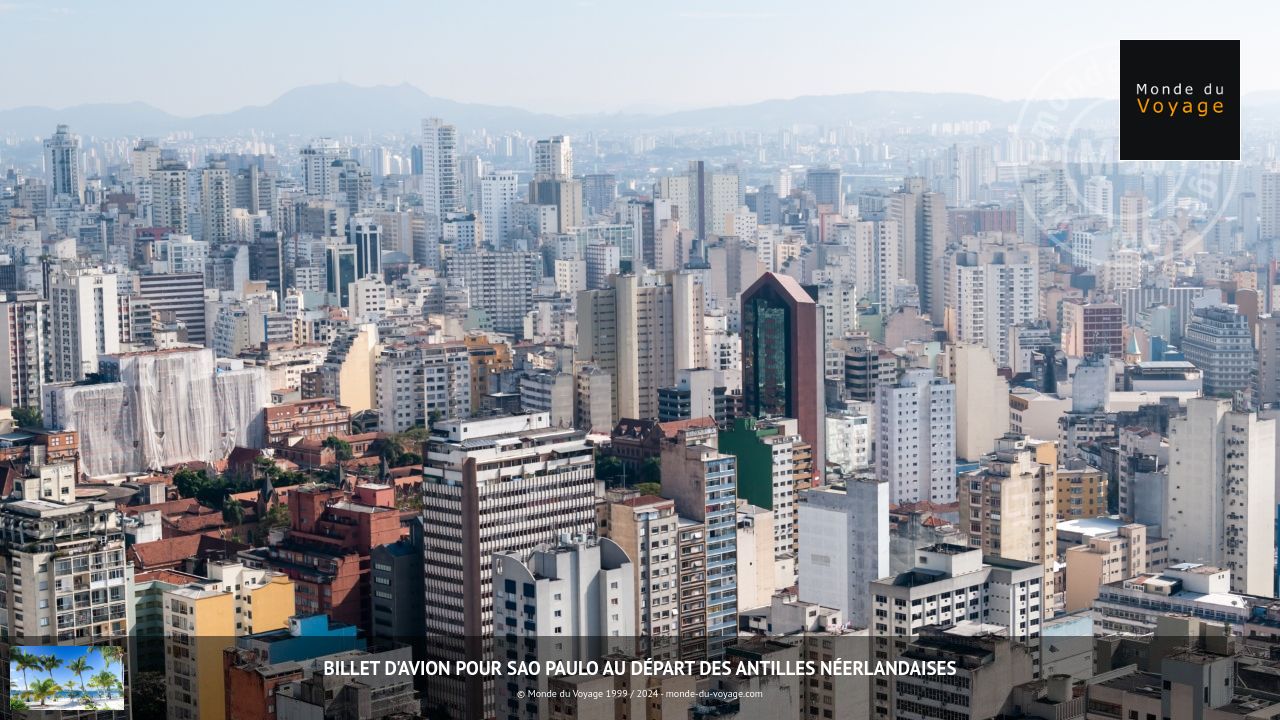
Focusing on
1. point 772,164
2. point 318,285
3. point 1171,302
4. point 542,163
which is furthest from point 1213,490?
point 542,163

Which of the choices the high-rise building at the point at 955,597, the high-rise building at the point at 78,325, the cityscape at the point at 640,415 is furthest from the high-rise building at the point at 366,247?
the high-rise building at the point at 955,597

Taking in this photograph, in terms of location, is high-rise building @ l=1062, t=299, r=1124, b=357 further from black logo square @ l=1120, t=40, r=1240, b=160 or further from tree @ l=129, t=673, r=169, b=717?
tree @ l=129, t=673, r=169, b=717

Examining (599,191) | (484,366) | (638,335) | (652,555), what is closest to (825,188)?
(599,191)

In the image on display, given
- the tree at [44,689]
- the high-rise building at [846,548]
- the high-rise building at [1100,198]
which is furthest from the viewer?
the high-rise building at [1100,198]

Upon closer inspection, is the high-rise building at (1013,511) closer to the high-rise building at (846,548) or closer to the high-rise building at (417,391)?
the high-rise building at (846,548)

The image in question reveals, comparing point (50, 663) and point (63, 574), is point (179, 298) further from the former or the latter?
point (50, 663)

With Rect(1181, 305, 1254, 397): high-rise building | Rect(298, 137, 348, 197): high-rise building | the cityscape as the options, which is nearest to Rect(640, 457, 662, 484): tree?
the cityscape
